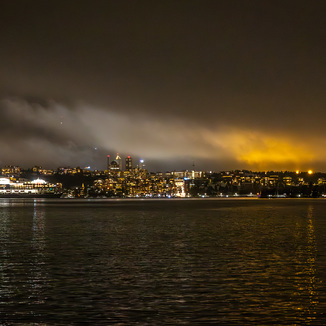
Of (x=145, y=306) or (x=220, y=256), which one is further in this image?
(x=220, y=256)

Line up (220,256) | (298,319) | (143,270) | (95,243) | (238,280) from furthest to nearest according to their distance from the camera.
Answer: (95,243), (220,256), (143,270), (238,280), (298,319)

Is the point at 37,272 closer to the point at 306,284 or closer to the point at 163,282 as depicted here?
the point at 163,282

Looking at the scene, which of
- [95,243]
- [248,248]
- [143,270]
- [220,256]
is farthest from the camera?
[95,243]

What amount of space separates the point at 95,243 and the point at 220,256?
37.4 feet

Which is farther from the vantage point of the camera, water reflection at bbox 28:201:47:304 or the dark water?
water reflection at bbox 28:201:47:304

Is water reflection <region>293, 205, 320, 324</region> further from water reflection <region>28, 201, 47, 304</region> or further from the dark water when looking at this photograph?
water reflection <region>28, 201, 47, 304</region>

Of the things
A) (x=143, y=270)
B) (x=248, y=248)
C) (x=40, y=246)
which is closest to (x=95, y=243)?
(x=40, y=246)

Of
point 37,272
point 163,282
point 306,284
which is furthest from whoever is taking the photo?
point 37,272

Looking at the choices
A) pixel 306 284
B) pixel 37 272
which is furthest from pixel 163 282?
pixel 37 272

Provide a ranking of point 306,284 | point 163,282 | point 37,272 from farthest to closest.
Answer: point 37,272, point 163,282, point 306,284

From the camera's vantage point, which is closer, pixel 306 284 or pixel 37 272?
pixel 306 284

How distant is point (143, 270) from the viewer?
1025 inches

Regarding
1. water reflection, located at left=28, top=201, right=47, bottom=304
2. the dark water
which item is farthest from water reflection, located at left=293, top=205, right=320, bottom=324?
water reflection, located at left=28, top=201, right=47, bottom=304

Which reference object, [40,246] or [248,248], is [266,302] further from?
[40,246]
